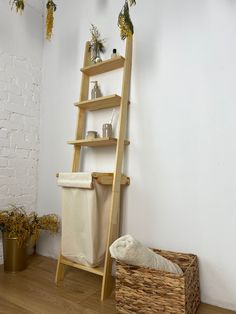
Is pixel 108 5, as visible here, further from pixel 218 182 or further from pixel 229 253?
pixel 229 253

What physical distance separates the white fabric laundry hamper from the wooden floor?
0.51 feet

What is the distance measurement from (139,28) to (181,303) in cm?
157

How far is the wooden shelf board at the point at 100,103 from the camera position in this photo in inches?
60.5

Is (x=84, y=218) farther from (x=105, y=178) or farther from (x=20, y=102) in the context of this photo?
(x=20, y=102)

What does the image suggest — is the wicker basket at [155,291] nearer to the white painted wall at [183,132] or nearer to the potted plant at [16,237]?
the white painted wall at [183,132]

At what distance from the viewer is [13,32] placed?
1.92 metres

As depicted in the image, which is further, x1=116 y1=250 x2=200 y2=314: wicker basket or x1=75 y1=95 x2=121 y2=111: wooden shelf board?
x1=75 y1=95 x2=121 y2=111: wooden shelf board

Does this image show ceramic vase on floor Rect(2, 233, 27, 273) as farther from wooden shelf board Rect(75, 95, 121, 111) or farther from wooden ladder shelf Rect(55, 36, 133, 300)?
wooden shelf board Rect(75, 95, 121, 111)

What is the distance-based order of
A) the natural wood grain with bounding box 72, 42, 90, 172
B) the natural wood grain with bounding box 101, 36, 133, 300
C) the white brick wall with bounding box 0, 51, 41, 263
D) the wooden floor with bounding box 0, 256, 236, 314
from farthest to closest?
the white brick wall with bounding box 0, 51, 41, 263
the natural wood grain with bounding box 72, 42, 90, 172
the natural wood grain with bounding box 101, 36, 133, 300
the wooden floor with bounding box 0, 256, 236, 314

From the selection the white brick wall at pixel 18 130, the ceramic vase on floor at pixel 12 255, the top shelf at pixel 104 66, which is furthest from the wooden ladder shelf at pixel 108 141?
the white brick wall at pixel 18 130

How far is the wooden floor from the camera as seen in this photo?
1198mm

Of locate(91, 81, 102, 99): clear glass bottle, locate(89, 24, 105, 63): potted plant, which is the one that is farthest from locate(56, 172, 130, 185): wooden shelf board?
locate(89, 24, 105, 63): potted plant

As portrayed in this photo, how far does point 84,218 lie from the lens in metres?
1.42

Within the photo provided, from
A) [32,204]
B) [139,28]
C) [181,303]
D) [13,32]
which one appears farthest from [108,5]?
[181,303]
